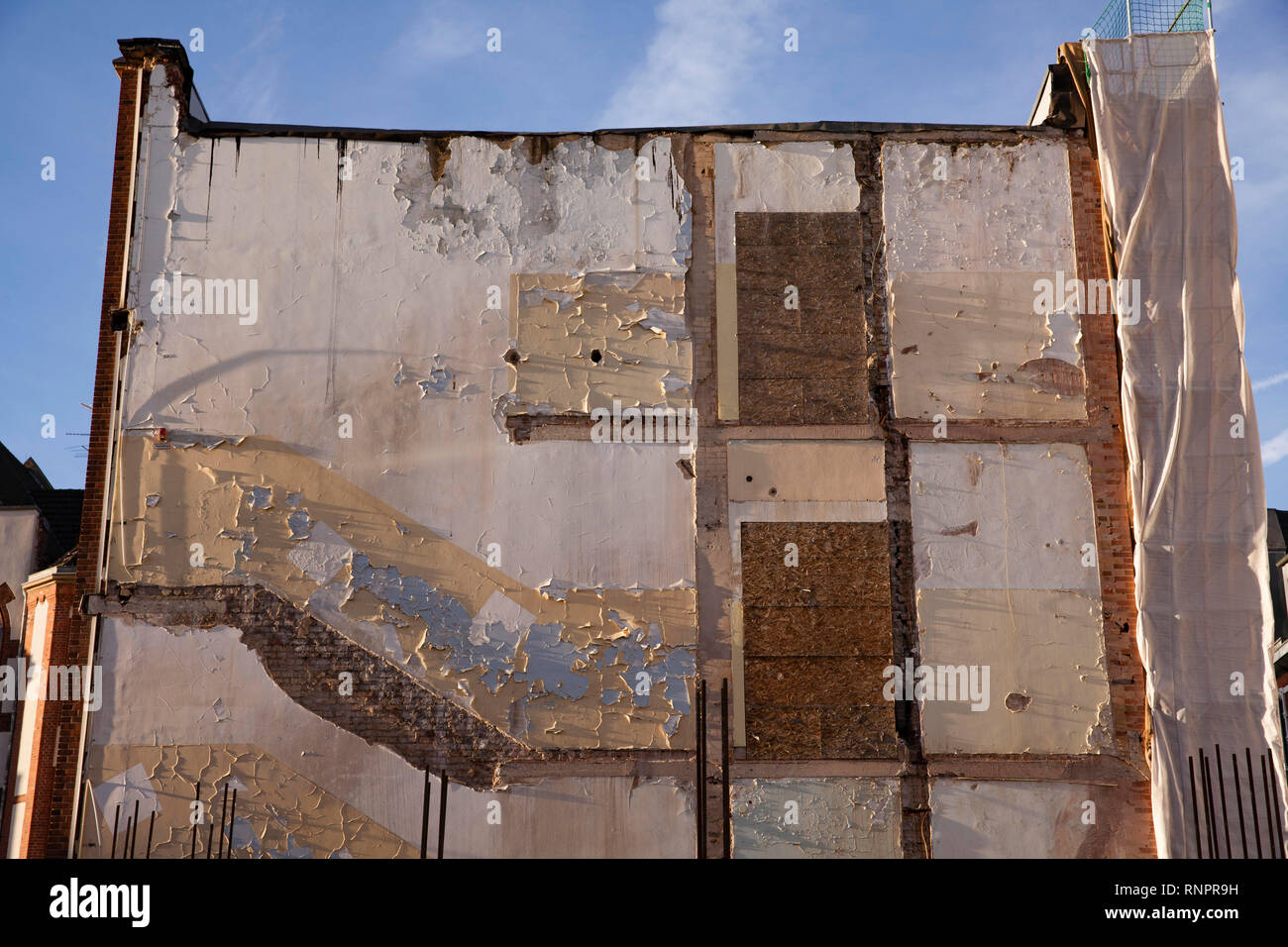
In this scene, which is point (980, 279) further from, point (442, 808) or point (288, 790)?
point (288, 790)

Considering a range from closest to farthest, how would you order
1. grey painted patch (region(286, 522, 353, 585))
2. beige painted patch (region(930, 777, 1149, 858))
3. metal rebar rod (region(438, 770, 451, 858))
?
metal rebar rod (region(438, 770, 451, 858)), beige painted patch (region(930, 777, 1149, 858)), grey painted patch (region(286, 522, 353, 585))

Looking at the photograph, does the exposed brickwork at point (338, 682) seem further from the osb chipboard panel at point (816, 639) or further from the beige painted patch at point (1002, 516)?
the beige painted patch at point (1002, 516)

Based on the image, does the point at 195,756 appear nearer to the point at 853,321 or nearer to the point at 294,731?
the point at 294,731

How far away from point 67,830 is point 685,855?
19.4 feet

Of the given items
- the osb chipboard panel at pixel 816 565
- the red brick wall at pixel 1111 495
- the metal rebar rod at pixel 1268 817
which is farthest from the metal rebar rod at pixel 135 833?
the metal rebar rod at pixel 1268 817

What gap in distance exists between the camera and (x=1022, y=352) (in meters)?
12.0

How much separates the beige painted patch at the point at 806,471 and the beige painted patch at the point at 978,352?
2.13 feet

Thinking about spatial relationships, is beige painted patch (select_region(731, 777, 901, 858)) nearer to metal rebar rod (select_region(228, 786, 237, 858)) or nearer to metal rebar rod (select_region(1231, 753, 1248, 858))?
metal rebar rod (select_region(1231, 753, 1248, 858))

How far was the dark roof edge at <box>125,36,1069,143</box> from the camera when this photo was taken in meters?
12.5

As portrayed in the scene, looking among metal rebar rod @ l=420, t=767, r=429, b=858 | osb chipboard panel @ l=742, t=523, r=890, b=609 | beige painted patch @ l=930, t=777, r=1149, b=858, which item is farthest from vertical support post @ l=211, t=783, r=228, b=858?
beige painted patch @ l=930, t=777, r=1149, b=858

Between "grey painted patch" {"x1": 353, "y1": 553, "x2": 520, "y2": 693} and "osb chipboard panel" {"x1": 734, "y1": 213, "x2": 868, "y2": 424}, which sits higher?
"osb chipboard panel" {"x1": 734, "y1": 213, "x2": 868, "y2": 424}

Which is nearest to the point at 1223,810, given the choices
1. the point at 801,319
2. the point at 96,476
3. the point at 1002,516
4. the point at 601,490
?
the point at 1002,516

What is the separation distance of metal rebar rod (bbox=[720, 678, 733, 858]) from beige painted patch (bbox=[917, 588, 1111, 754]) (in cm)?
194

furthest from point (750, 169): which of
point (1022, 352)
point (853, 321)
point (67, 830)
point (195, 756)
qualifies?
point (67, 830)
